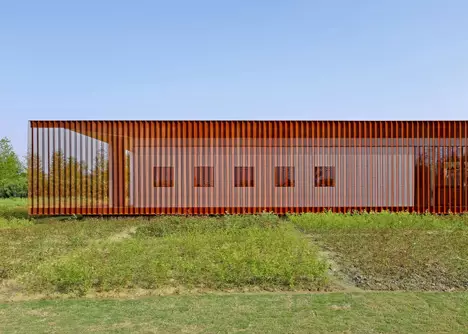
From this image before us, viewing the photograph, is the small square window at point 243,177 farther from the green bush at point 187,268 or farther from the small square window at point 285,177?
the green bush at point 187,268

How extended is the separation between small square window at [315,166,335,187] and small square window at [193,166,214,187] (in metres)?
4.08

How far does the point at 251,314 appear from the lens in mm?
4750

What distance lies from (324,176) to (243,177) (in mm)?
3144

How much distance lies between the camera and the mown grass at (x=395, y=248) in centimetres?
634

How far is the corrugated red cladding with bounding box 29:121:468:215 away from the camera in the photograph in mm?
15141

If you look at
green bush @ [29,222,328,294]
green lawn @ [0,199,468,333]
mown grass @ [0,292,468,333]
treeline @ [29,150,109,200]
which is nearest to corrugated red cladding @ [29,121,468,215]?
treeline @ [29,150,109,200]

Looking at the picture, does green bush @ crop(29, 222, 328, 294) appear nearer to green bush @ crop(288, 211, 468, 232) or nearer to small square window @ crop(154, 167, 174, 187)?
green bush @ crop(288, 211, 468, 232)

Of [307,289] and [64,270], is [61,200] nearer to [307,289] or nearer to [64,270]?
[64,270]

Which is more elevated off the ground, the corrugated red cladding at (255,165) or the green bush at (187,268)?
the corrugated red cladding at (255,165)

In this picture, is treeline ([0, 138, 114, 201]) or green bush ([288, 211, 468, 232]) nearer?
green bush ([288, 211, 468, 232])

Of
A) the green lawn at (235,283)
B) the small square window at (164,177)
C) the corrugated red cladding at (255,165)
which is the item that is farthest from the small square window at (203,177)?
the green lawn at (235,283)

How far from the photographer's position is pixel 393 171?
50.9ft

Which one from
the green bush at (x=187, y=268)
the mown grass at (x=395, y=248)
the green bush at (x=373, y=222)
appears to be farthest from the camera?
the green bush at (x=373, y=222)

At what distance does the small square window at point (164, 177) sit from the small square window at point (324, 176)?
5625 millimetres
